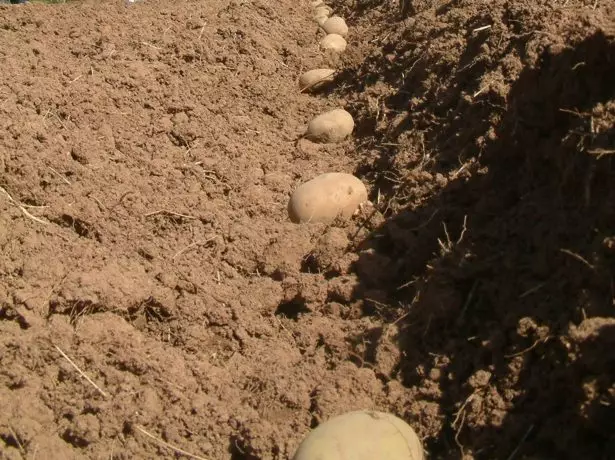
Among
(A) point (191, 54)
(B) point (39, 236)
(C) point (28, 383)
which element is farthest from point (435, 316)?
(A) point (191, 54)

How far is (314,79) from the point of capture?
14.8 feet

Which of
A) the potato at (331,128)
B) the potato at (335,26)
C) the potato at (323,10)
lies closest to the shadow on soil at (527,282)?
the potato at (331,128)

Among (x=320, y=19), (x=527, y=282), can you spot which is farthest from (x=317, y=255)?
(x=320, y=19)

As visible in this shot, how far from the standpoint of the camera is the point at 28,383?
271 cm

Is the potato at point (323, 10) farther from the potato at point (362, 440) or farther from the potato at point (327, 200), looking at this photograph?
the potato at point (362, 440)

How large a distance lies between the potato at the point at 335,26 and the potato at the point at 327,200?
1895 mm

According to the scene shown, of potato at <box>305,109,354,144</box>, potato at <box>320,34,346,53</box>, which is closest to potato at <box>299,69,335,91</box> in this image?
potato at <box>320,34,346,53</box>

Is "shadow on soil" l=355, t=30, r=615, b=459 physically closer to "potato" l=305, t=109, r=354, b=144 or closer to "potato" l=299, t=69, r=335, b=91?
"potato" l=305, t=109, r=354, b=144

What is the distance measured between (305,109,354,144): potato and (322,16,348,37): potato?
116 cm

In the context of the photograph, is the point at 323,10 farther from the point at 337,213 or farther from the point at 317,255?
the point at 317,255

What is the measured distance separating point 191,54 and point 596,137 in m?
2.63

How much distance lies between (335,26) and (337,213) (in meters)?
2.09

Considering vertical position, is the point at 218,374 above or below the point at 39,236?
below

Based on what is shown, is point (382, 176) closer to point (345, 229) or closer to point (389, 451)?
point (345, 229)
